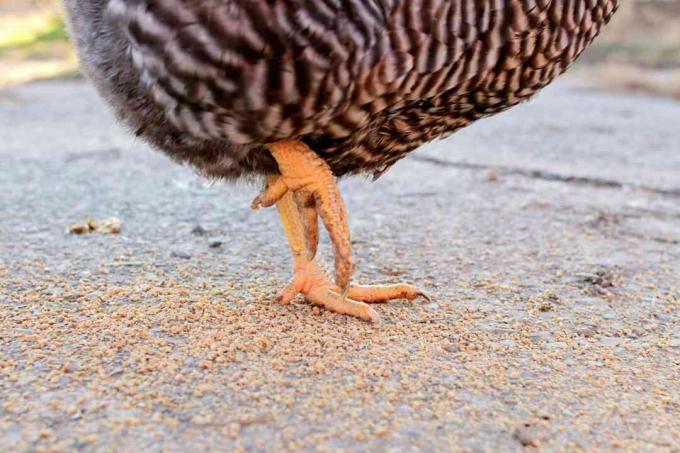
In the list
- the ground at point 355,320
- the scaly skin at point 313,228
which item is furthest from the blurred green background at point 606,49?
the scaly skin at point 313,228

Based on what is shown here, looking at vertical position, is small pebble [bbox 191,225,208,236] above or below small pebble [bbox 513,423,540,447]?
below

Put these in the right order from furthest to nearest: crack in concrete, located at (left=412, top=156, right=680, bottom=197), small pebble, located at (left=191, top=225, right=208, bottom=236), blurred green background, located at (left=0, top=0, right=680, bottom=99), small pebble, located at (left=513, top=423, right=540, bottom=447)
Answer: blurred green background, located at (left=0, top=0, right=680, bottom=99) < crack in concrete, located at (left=412, top=156, right=680, bottom=197) < small pebble, located at (left=191, top=225, right=208, bottom=236) < small pebble, located at (left=513, top=423, right=540, bottom=447)

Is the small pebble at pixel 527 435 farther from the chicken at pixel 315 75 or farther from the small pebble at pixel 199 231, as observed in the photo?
the small pebble at pixel 199 231

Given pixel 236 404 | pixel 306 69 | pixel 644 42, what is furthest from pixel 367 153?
Answer: pixel 644 42

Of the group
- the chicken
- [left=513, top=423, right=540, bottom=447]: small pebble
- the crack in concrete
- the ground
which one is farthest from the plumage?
the crack in concrete

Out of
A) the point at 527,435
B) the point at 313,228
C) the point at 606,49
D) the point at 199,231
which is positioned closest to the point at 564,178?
the point at 199,231

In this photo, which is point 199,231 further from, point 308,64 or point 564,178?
point 564,178

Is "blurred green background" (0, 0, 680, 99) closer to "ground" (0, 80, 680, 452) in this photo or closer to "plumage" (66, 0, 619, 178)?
"ground" (0, 80, 680, 452)
